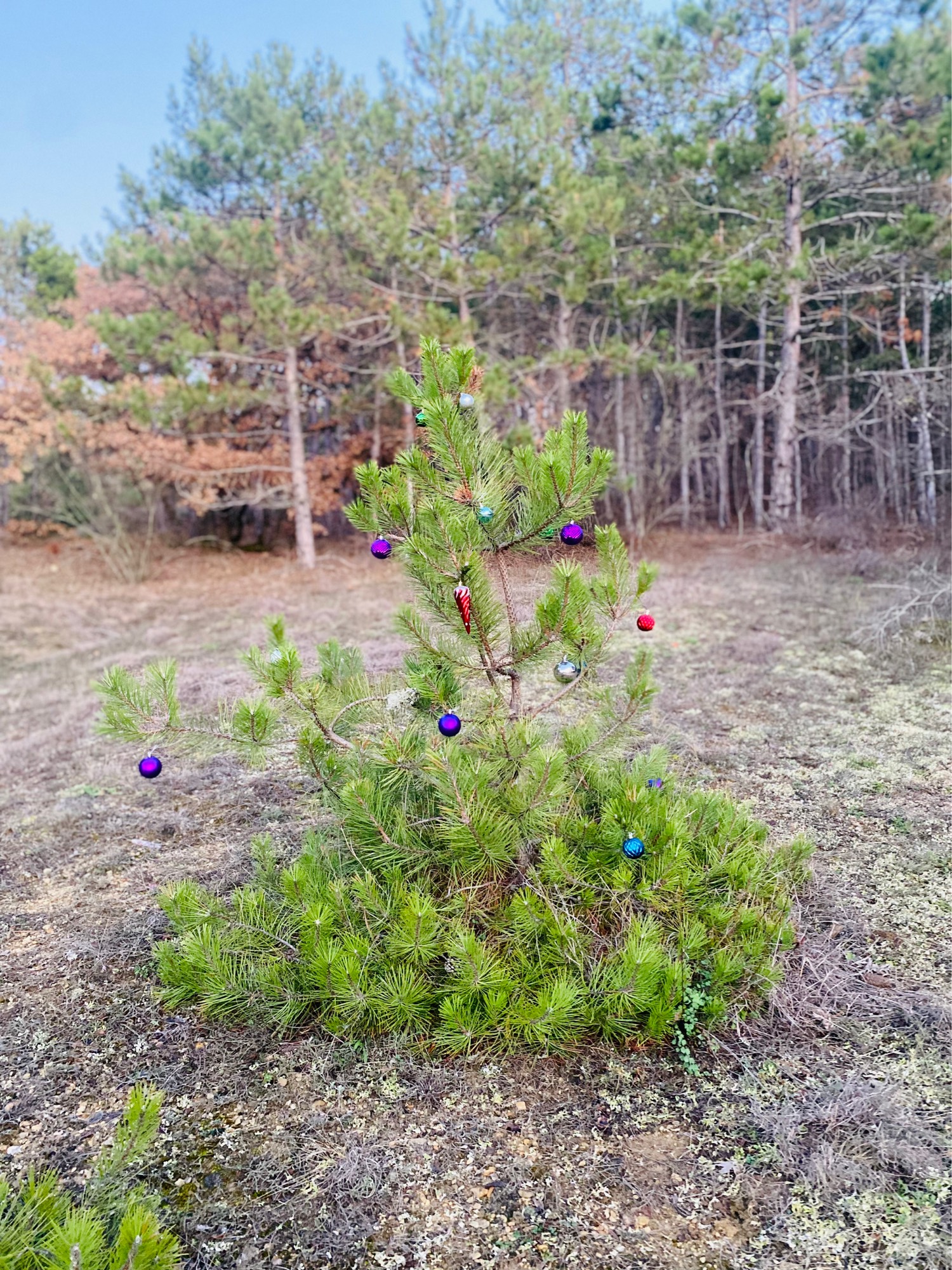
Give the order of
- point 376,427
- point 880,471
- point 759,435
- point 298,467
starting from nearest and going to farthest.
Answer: point 298,467, point 376,427, point 880,471, point 759,435

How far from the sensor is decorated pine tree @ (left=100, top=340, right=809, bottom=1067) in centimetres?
201

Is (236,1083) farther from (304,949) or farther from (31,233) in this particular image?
(31,233)

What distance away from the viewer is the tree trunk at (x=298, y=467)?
12109 mm

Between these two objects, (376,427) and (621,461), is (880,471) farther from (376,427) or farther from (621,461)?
(376,427)

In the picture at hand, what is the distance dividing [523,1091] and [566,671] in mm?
1064

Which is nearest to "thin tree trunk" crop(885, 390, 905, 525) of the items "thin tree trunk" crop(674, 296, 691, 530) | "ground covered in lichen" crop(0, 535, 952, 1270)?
"thin tree trunk" crop(674, 296, 691, 530)

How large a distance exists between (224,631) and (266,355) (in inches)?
249

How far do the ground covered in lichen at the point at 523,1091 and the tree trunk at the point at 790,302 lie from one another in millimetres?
9673

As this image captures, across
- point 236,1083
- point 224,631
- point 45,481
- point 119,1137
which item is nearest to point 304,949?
point 236,1083

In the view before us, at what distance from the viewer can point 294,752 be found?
2.34 meters

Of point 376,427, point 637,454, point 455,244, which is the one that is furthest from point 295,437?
point 637,454

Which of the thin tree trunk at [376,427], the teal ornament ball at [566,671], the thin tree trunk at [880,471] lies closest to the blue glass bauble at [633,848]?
the teal ornament ball at [566,671]

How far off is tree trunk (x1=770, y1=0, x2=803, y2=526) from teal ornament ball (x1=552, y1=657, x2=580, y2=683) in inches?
393

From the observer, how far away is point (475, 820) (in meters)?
2.03
